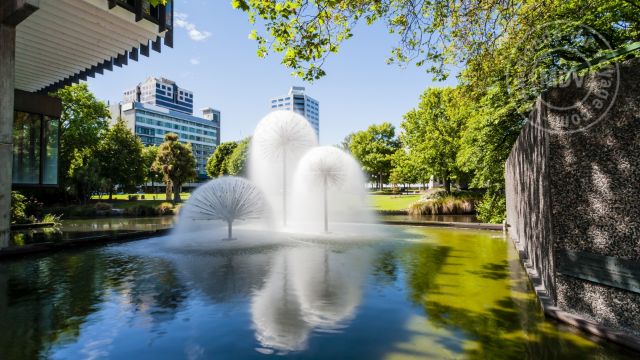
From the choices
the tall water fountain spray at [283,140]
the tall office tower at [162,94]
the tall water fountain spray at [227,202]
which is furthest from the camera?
the tall office tower at [162,94]

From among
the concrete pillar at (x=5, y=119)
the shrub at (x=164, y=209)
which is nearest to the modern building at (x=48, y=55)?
the concrete pillar at (x=5, y=119)

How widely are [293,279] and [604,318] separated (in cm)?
604

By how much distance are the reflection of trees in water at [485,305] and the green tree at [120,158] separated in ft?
166

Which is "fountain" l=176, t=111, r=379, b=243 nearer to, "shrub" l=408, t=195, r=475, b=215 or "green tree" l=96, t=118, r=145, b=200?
"shrub" l=408, t=195, r=475, b=215

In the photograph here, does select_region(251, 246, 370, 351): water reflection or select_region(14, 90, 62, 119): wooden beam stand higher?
select_region(14, 90, 62, 119): wooden beam

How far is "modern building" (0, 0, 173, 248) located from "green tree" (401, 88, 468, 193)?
27398 mm

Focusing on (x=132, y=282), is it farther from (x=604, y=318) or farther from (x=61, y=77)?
(x=61, y=77)

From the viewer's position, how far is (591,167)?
17.7ft

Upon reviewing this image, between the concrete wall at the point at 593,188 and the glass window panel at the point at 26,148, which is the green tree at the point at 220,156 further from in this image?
the concrete wall at the point at 593,188

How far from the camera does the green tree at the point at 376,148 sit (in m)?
68.8

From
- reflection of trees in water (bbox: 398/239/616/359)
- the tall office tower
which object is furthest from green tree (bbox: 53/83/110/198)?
the tall office tower

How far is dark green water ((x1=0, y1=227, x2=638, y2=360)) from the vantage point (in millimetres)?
5008

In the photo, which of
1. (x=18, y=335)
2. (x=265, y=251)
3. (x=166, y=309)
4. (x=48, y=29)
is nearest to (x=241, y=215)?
(x=265, y=251)

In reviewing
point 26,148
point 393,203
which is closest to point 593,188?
point 26,148
